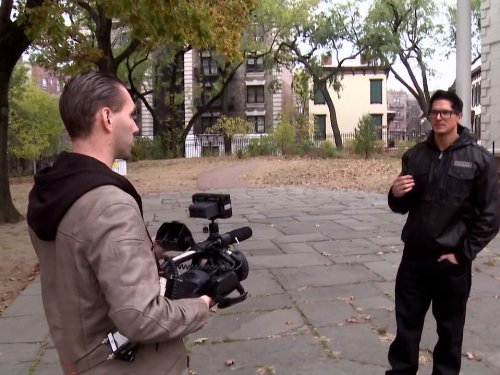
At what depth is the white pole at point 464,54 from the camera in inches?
314

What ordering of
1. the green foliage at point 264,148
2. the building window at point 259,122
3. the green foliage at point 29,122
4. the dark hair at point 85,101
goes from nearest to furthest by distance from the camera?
1. the dark hair at point 85,101
2. the green foliage at point 264,148
3. the green foliage at point 29,122
4. the building window at point 259,122

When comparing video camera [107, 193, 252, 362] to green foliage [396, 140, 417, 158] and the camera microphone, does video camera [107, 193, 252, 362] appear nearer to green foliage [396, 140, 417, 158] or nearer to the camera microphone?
the camera microphone

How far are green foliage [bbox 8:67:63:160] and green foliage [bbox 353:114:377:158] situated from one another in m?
21.1

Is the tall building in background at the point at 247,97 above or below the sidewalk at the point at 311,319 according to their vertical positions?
above

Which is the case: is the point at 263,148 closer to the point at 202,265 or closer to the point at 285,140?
the point at 285,140

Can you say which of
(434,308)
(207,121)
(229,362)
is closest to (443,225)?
(434,308)

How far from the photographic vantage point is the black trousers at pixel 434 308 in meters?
3.12

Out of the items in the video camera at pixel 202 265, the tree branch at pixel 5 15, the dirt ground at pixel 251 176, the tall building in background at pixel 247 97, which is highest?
the tall building in background at pixel 247 97

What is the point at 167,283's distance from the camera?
1.69 m

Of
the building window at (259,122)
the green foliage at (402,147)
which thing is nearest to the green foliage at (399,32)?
the green foliage at (402,147)

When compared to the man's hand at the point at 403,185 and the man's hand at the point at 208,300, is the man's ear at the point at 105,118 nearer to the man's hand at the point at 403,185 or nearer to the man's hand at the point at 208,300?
the man's hand at the point at 208,300

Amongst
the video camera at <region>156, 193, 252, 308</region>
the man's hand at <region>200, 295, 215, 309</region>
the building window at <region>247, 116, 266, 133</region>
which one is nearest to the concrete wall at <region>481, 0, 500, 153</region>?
the video camera at <region>156, 193, 252, 308</region>

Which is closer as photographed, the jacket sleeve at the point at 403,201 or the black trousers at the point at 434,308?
the black trousers at the point at 434,308

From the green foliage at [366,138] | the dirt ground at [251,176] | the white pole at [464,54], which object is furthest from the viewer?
the green foliage at [366,138]
